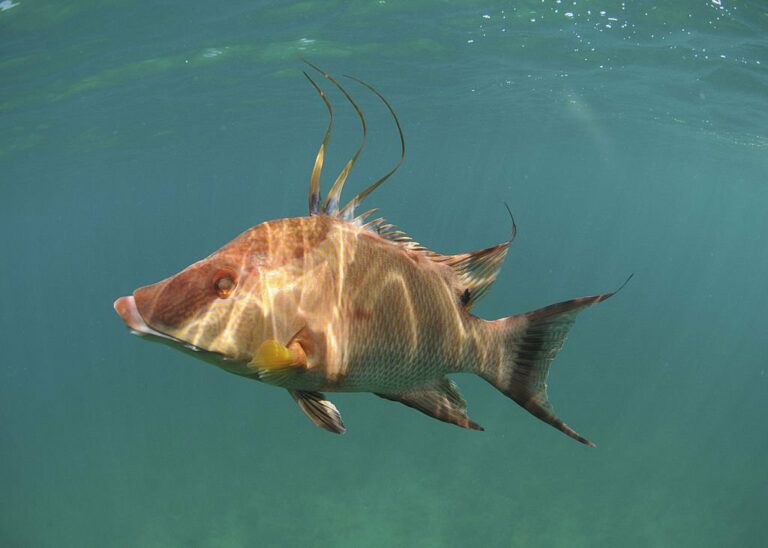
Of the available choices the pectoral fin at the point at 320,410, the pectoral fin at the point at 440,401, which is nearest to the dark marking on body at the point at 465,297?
the pectoral fin at the point at 440,401

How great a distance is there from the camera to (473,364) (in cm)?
198

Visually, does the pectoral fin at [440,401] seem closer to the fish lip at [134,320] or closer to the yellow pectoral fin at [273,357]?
the yellow pectoral fin at [273,357]

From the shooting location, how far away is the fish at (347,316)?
164 cm

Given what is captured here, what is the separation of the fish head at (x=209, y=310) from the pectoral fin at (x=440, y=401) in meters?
0.52

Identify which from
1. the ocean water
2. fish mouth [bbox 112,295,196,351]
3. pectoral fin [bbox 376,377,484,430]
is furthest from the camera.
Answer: the ocean water

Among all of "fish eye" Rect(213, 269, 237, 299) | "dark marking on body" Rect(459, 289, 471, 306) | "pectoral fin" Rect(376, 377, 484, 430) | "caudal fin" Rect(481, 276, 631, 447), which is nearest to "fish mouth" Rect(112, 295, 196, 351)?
"fish eye" Rect(213, 269, 237, 299)

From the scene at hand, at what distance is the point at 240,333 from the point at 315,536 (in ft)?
45.8

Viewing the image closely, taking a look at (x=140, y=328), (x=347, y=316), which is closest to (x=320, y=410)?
(x=347, y=316)

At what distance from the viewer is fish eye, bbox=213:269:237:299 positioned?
1.72 meters

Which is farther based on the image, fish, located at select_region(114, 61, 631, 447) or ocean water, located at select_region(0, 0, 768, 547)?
ocean water, located at select_region(0, 0, 768, 547)

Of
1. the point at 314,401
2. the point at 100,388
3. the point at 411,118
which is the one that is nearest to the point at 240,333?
the point at 314,401

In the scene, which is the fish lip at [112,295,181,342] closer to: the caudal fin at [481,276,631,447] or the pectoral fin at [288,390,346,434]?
the pectoral fin at [288,390,346,434]

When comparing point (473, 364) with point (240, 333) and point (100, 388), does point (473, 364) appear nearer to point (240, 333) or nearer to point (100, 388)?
point (240, 333)

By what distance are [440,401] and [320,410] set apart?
409 millimetres
